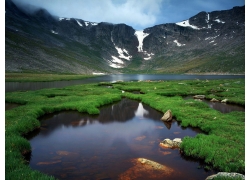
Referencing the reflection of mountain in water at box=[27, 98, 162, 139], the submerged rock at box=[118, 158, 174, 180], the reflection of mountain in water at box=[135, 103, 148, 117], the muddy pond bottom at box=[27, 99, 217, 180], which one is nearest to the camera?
the submerged rock at box=[118, 158, 174, 180]

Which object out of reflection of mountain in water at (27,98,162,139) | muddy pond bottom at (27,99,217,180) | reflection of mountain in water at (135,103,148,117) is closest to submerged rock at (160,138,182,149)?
muddy pond bottom at (27,99,217,180)

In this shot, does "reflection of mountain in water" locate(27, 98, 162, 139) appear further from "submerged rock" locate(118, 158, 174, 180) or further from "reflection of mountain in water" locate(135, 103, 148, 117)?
"submerged rock" locate(118, 158, 174, 180)

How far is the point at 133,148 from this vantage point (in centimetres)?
1848

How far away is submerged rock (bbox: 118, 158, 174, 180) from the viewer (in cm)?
1323

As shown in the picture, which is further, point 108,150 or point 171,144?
point 171,144

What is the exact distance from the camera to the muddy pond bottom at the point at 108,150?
45.4ft

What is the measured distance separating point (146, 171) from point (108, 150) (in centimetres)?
533

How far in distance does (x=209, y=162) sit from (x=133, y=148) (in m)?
7.22

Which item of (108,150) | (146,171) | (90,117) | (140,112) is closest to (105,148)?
(108,150)

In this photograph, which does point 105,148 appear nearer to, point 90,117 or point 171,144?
point 171,144

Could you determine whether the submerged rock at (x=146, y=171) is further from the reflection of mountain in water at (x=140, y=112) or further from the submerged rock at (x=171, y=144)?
the reflection of mountain in water at (x=140, y=112)

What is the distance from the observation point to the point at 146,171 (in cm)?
1383

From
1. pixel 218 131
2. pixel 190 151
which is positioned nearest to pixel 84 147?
pixel 190 151

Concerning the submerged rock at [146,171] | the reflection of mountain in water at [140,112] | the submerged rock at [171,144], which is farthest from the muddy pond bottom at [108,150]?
the reflection of mountain in water at [140,112]
